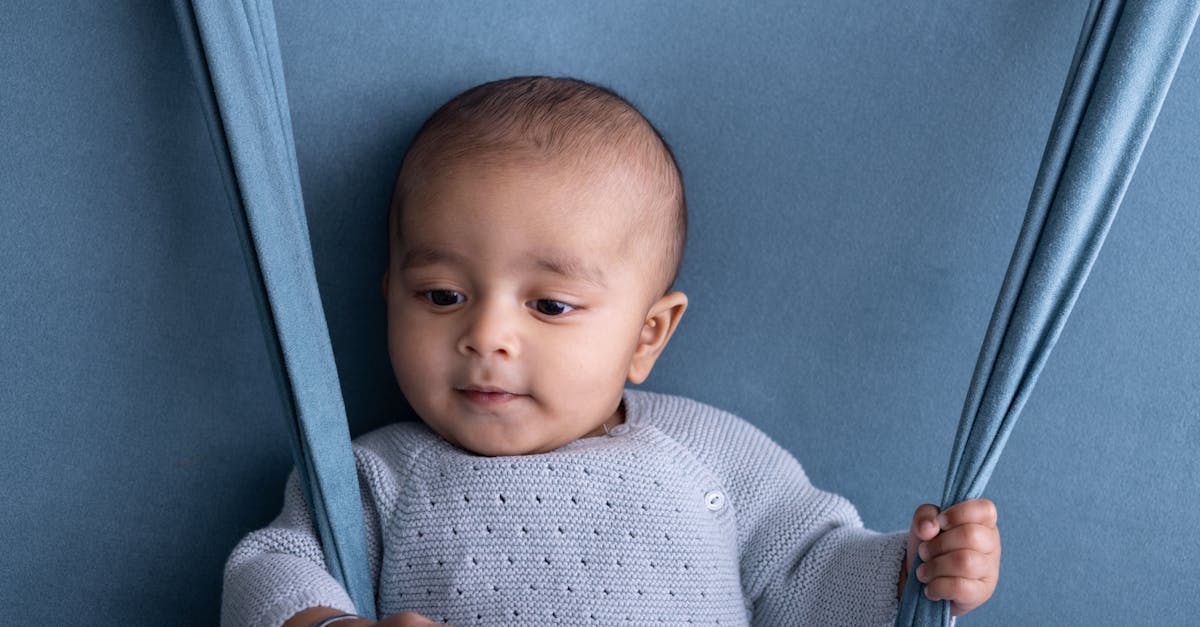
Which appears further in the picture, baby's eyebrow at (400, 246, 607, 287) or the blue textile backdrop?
the blue textile backdrop

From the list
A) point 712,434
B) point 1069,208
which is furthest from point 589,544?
point 1069,208

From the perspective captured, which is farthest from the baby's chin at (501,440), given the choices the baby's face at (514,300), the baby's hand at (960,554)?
the baby's hand at (960,554)

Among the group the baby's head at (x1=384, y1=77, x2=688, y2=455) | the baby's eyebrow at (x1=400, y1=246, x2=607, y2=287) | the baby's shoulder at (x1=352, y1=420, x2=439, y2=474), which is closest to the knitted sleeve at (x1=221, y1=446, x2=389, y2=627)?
the baby's shoulder at (x1=352, y1=420, x2=439, y2=474)

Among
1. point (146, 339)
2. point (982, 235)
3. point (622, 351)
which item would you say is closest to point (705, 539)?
point (622, 351)

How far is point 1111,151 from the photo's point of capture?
3.04ft

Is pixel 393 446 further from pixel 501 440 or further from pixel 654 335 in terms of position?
pixel 654 335

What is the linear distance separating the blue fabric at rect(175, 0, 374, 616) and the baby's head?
98 millimetres

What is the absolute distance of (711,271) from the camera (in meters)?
1.21

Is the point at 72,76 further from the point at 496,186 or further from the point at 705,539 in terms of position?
the point at 705,539

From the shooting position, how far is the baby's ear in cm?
111

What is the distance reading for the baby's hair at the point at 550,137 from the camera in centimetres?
101

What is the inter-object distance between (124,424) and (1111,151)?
3.29ft

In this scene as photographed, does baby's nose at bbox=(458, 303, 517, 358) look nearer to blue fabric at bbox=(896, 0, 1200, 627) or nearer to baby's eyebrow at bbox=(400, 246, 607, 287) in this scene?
Answer: baby's eyebrow at bbox=(400, 246, 607, 287)

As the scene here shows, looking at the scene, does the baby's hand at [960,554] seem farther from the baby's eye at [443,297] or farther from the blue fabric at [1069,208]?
the baby's eye at [443,297]
